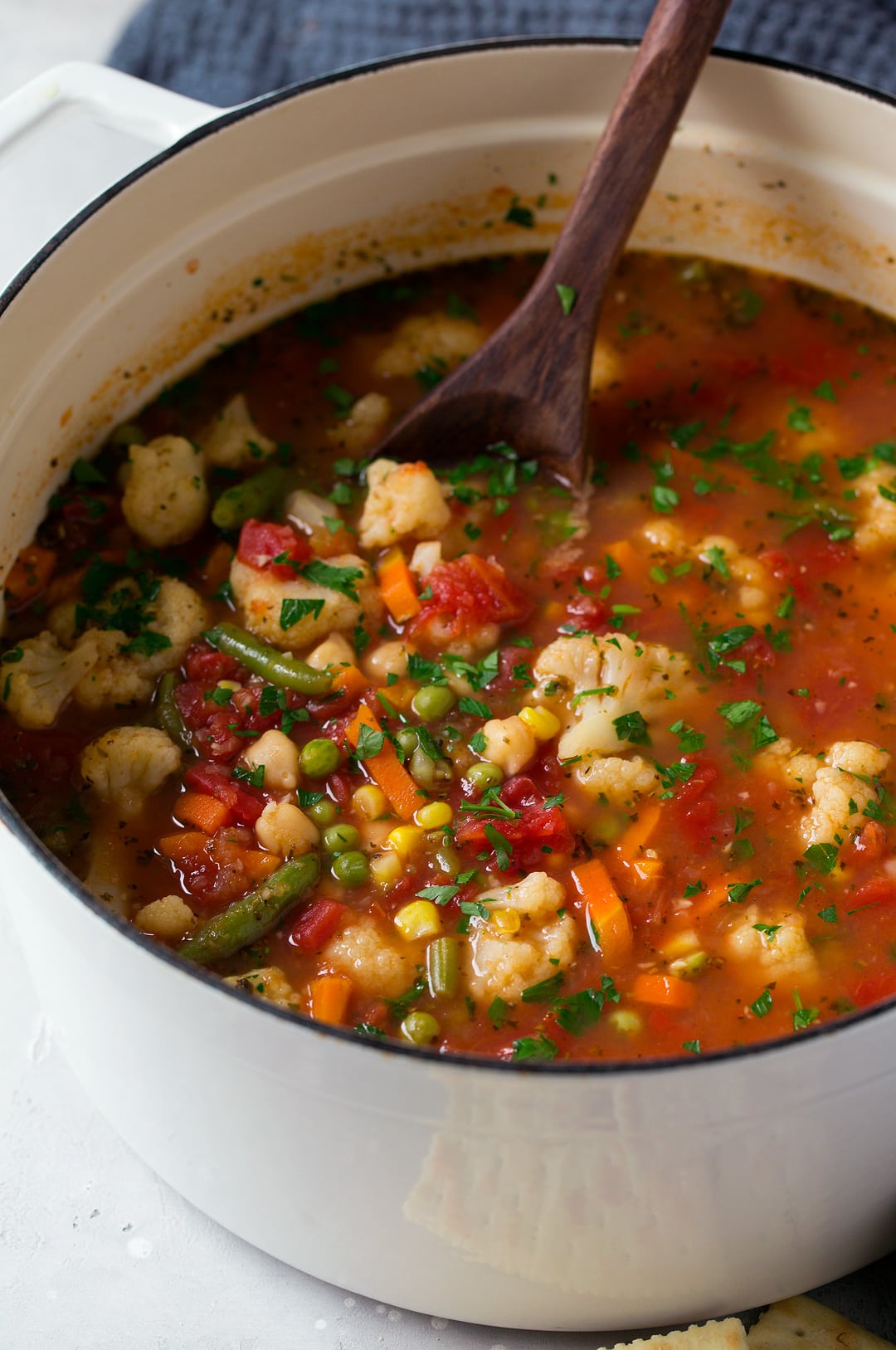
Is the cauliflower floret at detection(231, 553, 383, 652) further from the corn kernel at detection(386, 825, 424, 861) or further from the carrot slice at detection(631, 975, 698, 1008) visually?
the carrot slice at detection(631, 975, 698, 1008)

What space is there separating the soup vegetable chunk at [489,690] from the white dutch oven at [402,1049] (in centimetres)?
22

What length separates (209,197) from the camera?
3.18 m

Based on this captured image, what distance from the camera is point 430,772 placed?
8.82 ft

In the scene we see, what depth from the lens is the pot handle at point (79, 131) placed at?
10.3 feet

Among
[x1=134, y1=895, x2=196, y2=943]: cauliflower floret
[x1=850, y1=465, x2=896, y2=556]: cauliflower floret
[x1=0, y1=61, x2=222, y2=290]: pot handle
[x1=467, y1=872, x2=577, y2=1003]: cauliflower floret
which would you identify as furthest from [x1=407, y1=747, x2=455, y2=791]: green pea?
[x1=0, y1=61, x2=222, y2=290]: pot handle

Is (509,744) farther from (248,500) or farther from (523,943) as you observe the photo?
(248,500)

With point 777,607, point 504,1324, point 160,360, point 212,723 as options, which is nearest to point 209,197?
point 160,360

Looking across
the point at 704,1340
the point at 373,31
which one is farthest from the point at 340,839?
the point at 373,31

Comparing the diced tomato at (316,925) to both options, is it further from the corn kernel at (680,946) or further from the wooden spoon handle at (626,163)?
the wooden spoon handle at (626,163)

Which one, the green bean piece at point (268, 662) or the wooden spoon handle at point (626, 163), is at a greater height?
the wooden spoon handle at point (626, 163)

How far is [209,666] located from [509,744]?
2.04 ft

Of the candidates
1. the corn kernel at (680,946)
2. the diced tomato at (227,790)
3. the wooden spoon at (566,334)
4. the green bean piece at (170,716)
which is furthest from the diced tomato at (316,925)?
the wooden spoon at (566,334)

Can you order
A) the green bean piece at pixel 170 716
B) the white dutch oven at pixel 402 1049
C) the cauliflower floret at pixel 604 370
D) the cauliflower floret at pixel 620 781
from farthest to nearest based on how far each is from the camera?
the cauliflower floret at pixel 604 370 < the green bean piece at pixel 170 716 < the cauliflower floret at pixel 620 781 < the white dutch oven at pixel 402 1049

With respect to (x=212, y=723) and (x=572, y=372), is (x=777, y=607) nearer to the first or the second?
(x=572, y=372)
